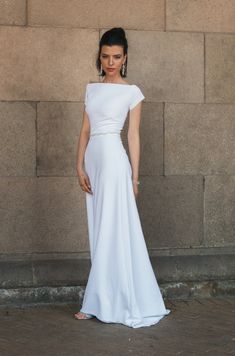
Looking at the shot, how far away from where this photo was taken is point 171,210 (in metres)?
7.14

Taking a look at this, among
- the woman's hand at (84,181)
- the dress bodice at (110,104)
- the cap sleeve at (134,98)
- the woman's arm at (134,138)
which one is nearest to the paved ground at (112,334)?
the woman's hand at (84,181)

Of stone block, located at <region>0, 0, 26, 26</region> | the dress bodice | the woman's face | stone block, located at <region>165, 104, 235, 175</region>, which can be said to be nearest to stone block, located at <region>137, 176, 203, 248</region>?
stone block, located at <region>165, 104, 235, 175</region>

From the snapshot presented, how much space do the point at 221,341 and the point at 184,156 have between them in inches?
89.6

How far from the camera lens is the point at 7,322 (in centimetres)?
587

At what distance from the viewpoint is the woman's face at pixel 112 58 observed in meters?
5.88

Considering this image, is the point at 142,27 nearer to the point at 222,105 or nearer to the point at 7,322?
the point at 222,105

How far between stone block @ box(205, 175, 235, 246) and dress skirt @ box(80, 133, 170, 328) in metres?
1.43

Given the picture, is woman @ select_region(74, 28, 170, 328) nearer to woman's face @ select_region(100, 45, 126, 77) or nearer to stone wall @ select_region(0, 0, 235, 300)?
woman's face @ select_region(100, 45, 126, 77)

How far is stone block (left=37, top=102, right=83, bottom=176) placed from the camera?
6824 millimetres

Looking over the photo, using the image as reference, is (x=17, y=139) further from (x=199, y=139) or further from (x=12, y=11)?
(x=199, y=139)

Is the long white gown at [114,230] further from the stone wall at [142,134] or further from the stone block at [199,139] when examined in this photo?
the stone block at [199,139]

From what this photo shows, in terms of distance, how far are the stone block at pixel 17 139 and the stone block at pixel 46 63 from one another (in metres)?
0.11

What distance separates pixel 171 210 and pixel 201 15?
6.15 ft

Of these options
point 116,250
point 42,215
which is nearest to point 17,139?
point 42,215
